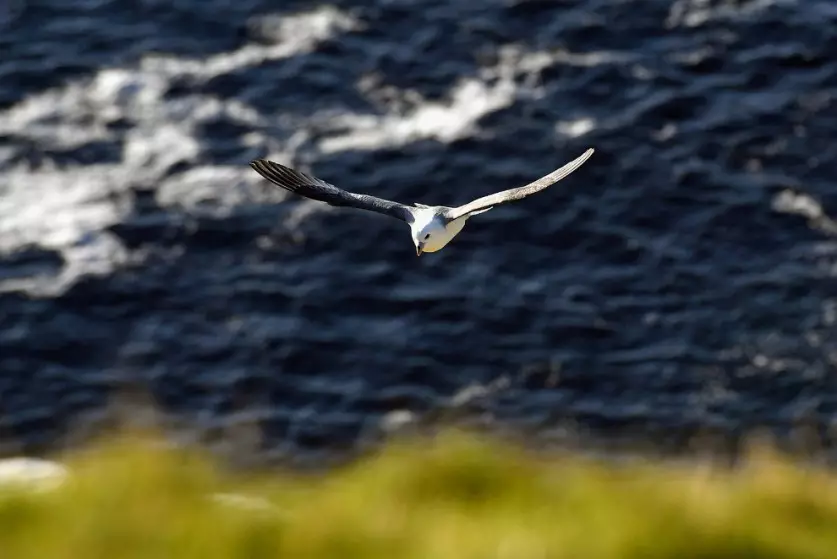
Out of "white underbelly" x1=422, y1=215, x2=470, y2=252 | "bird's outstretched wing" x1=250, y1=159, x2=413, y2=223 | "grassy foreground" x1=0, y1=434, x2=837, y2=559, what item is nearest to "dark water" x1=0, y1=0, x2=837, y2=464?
"grassy foreground" x1=0, y1=434, x2=837, y2=559

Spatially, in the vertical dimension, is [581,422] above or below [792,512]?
below

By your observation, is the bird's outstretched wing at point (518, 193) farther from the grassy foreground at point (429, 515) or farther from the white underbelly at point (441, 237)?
the grassy foreground at point (429, 515)

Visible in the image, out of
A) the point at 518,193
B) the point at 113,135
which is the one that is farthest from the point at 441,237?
the point at 113,135

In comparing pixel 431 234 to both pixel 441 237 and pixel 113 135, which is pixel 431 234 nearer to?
Result: pixel 441 237

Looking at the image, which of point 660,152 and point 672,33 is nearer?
point 660,152

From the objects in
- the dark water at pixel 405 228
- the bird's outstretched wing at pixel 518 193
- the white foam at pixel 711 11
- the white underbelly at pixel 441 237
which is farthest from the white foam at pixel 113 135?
the bird's outstretched wing at pixel 518 193

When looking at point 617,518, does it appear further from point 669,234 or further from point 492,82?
point 492,82

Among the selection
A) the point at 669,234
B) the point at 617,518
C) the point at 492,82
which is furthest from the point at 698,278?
the point at 617,518
